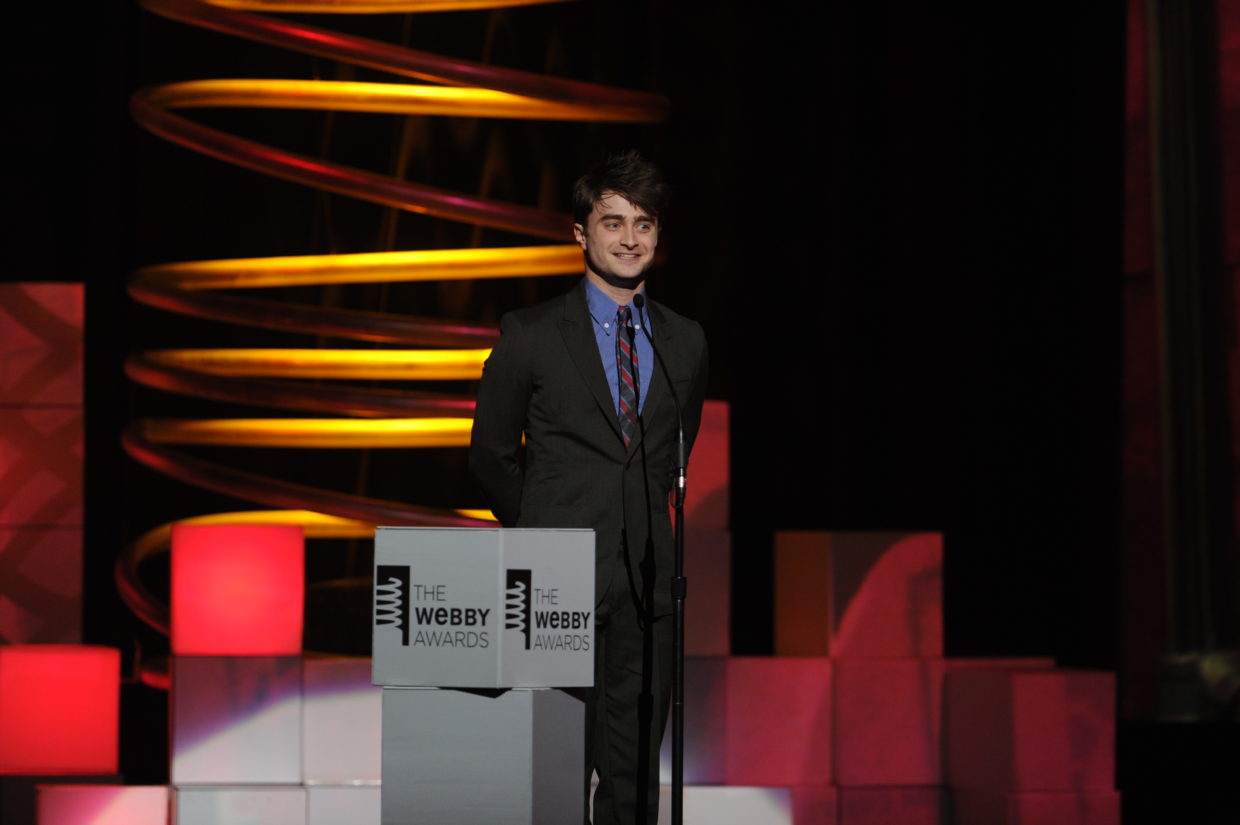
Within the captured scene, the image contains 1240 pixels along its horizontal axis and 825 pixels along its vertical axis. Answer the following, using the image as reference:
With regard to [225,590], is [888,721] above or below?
below

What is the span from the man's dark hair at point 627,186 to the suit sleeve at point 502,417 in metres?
0.23

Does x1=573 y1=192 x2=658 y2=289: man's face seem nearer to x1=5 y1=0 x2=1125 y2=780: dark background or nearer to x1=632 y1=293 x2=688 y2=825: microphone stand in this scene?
x1=632 y1=293 x2=688 y2=825: microphone stand

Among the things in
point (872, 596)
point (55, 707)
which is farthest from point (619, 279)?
point (55, 707)

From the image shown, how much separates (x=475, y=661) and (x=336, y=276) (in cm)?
179

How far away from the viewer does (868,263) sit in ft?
16.1

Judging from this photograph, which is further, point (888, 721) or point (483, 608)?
point (888, 721)

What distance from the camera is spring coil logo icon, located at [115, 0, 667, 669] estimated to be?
4125mm

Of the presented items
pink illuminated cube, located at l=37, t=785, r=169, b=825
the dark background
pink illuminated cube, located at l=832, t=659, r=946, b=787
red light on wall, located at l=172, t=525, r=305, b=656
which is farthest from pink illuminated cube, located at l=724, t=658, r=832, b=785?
pink illuminated cube, located at l=37, t=785, r=169, b=825

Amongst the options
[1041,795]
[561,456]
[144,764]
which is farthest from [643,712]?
[144,764]

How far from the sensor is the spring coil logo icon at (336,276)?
4.12m

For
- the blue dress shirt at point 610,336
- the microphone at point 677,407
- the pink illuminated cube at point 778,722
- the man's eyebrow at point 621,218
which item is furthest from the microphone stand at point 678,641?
the pink illuminated cube at point 778,722

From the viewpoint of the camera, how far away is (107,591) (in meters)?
4.80

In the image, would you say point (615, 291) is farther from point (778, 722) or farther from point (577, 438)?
point (778, 722)

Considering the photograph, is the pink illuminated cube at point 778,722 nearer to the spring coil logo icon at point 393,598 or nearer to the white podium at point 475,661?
the white podium at point 475,661
